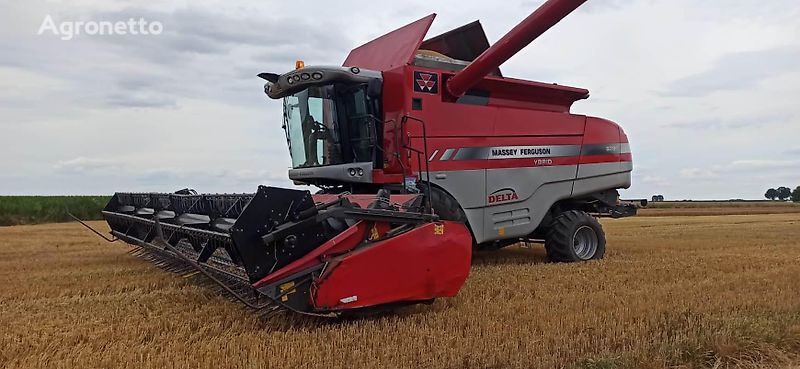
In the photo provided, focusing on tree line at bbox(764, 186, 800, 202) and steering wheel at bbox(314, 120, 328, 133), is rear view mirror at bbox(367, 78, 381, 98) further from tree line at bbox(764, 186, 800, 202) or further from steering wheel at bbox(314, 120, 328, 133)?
tree line at bbox(764, 186, 800, 202)

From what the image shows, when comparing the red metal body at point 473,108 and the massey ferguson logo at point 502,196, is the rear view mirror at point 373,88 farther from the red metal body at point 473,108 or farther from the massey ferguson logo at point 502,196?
the massey ferguson logo at point 502,196

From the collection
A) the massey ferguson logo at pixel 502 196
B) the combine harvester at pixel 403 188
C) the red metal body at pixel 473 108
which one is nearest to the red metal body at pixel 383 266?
the combine harvester at pixel 403 188

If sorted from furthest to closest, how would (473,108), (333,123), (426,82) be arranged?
(473,108) → (333,123) → (426,82)

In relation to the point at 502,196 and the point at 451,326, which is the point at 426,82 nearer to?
the point at 502,196

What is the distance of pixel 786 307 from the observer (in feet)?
13.9

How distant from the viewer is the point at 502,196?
6.46 meters

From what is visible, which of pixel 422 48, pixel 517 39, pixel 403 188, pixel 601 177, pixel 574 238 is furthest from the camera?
pixel 601 177

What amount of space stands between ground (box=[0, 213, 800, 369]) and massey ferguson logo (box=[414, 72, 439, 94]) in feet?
6.26

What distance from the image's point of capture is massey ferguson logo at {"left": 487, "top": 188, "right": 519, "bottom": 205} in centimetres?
637

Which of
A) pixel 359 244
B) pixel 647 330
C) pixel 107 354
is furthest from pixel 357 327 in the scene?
pixel 647 330

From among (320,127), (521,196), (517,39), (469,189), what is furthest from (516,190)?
(320,127)

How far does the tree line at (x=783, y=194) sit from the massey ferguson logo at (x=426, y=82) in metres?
61.2

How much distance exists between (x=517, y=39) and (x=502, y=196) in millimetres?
1631

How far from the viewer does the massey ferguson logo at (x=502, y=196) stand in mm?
6367
